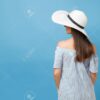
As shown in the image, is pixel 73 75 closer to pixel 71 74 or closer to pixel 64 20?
pixel 71 74

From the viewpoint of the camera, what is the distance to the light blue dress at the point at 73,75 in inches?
83.0

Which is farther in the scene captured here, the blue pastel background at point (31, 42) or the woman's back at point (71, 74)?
the blue pastel background at point (31, 42)

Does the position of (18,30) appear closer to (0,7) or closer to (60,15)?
(0,7)

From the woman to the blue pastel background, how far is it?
0.48m

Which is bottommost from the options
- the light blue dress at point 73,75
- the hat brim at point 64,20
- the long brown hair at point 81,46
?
the light blue dress at point 73,75

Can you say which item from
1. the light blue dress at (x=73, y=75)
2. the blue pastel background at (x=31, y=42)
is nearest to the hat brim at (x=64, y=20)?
the light blue dress at (x=73, y=75)

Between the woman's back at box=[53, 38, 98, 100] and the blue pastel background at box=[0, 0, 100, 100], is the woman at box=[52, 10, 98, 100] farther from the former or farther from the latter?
the blue pastel background at box=[0, 0, 100, 100]

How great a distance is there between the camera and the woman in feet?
6.83

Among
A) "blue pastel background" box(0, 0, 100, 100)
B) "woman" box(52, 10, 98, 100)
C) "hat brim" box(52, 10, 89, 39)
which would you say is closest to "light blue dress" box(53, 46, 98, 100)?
"woman" box(52, 10, 98, 100)

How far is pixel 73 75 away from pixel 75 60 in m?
0.10

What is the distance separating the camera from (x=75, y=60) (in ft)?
6.88

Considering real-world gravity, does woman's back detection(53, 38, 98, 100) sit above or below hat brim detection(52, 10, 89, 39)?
below

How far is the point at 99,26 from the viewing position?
263 centimetres

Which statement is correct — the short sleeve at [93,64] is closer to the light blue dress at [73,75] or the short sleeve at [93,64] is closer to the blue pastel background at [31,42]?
the light blue dress at [73,75]
